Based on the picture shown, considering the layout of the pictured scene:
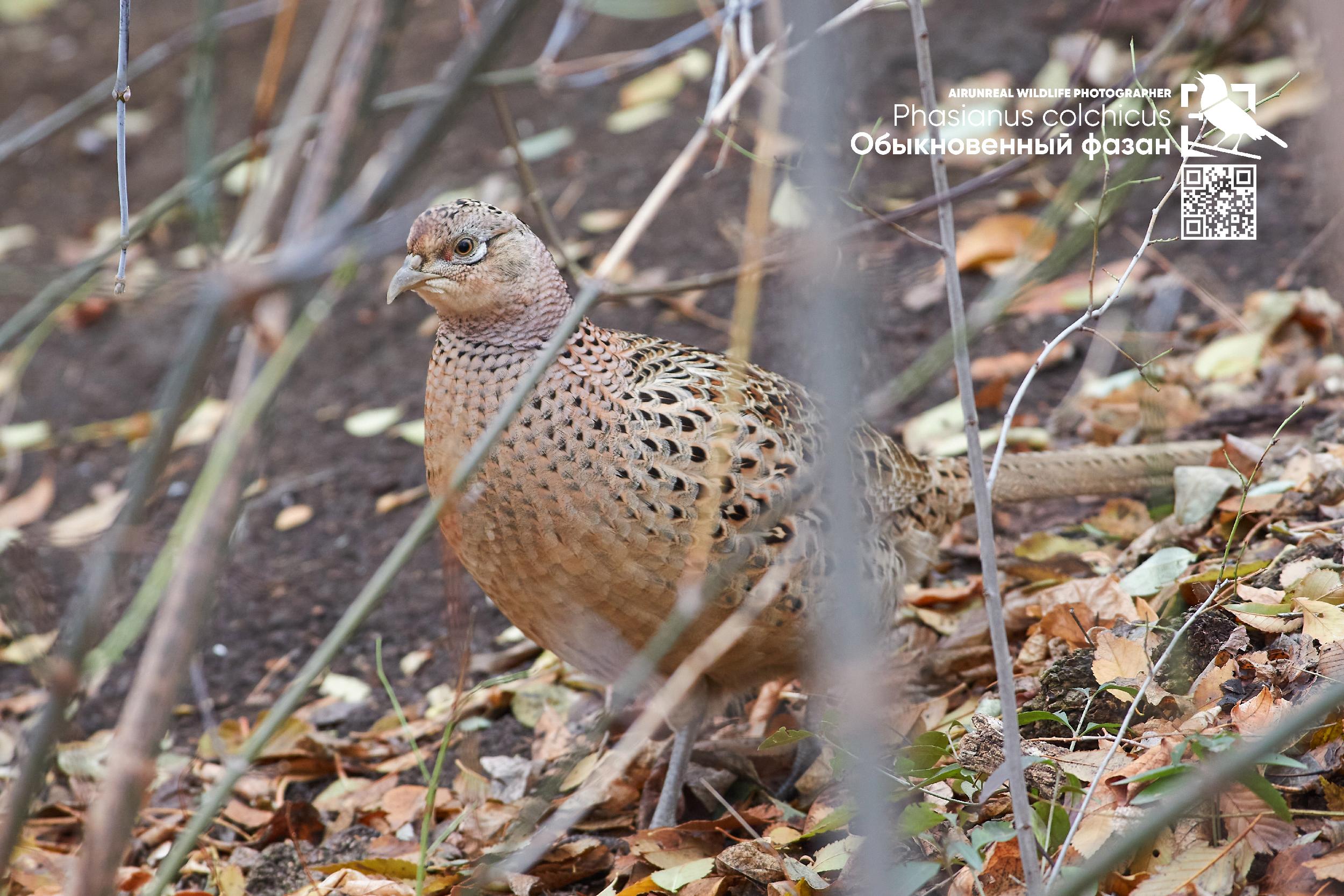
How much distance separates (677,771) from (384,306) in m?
3.91

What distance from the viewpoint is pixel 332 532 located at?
500 cm

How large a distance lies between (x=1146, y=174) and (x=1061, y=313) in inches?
37.2

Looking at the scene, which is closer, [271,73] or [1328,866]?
[271,73]

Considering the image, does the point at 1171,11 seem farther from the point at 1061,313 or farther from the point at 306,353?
the point at 306,353

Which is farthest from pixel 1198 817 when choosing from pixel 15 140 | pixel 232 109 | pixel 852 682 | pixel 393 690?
pixel 232 109

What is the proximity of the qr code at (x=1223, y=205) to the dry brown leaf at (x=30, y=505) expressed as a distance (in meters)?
5.24

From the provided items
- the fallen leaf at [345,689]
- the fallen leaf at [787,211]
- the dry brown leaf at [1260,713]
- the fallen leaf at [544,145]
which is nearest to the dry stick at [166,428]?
the dry brown leaf at [1260,713]

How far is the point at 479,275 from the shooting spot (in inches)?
113

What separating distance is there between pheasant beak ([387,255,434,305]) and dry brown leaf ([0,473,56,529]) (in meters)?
3.60

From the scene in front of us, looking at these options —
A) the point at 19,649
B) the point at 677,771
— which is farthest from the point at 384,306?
the point at 677,771

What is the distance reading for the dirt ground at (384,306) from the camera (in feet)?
14.9

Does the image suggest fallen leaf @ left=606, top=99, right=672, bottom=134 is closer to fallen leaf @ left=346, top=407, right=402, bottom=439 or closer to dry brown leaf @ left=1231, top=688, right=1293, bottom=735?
fallen leaf @ left=346, top=407, right=402, bottom=439

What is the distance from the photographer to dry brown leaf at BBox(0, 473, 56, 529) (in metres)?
5.59

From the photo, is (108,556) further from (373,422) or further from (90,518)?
(90,518)
